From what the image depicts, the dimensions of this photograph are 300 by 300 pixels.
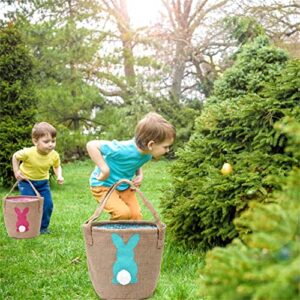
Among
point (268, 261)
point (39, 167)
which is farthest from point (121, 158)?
point (268, 261)

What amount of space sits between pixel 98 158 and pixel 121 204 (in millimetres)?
441

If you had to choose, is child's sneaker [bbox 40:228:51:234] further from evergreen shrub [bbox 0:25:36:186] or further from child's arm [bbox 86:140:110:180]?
evergreen shrub [bbox 0:25:36:186]

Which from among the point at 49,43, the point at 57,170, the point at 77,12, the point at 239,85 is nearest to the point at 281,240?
the point at 57,170

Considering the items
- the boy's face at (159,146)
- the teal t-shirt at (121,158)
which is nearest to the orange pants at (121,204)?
the teal t-shirt at (121,158)

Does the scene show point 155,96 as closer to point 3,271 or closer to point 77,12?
point 77,12

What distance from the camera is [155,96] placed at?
17.1 meters

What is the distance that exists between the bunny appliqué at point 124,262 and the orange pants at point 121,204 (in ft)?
2.92

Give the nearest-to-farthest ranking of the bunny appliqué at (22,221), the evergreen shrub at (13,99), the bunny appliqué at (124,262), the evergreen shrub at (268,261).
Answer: the evergreen shrub at (268,261)
the bunny appliqué at (124,262)
the bunny appliqué at (22,221)
the evergreen shrub at (13,99)

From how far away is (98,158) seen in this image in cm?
380

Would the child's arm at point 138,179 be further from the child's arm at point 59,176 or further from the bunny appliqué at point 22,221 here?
the bunny appliqué at point 22,221

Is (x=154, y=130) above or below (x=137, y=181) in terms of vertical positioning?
above

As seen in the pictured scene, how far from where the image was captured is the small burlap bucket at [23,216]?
5.18 m

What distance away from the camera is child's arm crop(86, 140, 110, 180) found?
12.2 feet

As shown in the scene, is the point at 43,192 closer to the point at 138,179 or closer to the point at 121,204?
the point at 138,179
